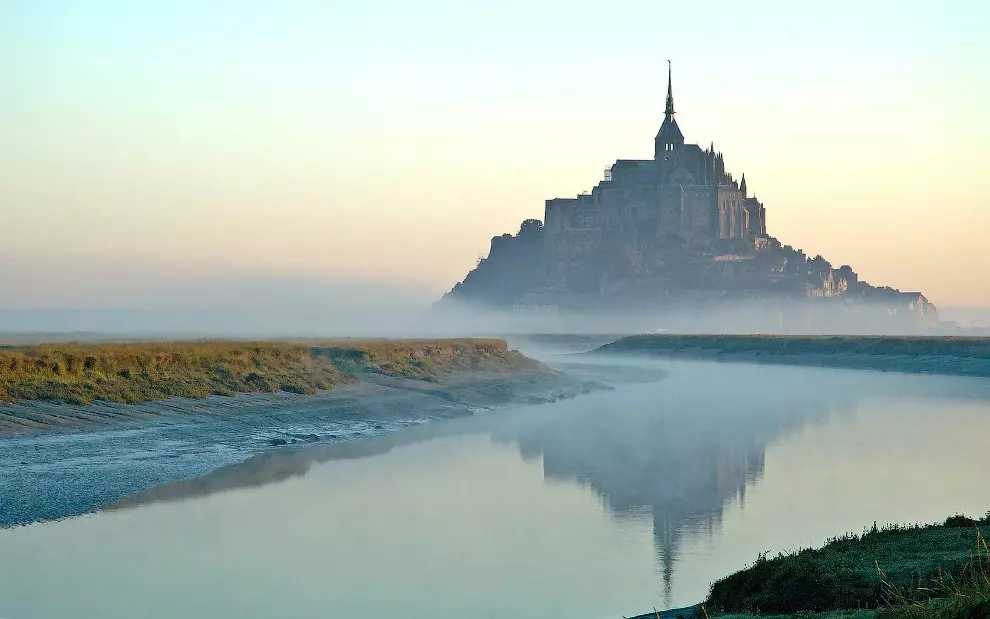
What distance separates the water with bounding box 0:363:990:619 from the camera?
521 inches

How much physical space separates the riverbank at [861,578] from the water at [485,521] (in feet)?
5.57

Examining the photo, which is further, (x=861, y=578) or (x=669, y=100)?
(x=669, y=100)

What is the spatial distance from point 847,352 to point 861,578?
3057 inches

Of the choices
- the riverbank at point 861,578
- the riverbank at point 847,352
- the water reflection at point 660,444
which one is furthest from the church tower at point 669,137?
the riverbank at point 861,578

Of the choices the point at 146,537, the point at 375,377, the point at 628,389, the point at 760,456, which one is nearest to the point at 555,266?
the point at 628,389

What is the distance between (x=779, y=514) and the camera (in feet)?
62.1

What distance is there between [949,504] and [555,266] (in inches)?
7075

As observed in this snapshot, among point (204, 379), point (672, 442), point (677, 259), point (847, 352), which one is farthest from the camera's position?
point (677, 259)

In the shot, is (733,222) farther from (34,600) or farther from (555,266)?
(34,600)

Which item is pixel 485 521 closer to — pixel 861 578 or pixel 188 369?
pixel 861 578

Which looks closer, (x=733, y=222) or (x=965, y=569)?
(x=965, y=569)

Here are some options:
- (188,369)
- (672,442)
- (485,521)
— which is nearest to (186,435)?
(188,369)

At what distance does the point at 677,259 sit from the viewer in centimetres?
18938

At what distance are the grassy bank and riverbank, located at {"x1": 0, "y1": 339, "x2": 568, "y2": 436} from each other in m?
18.9
